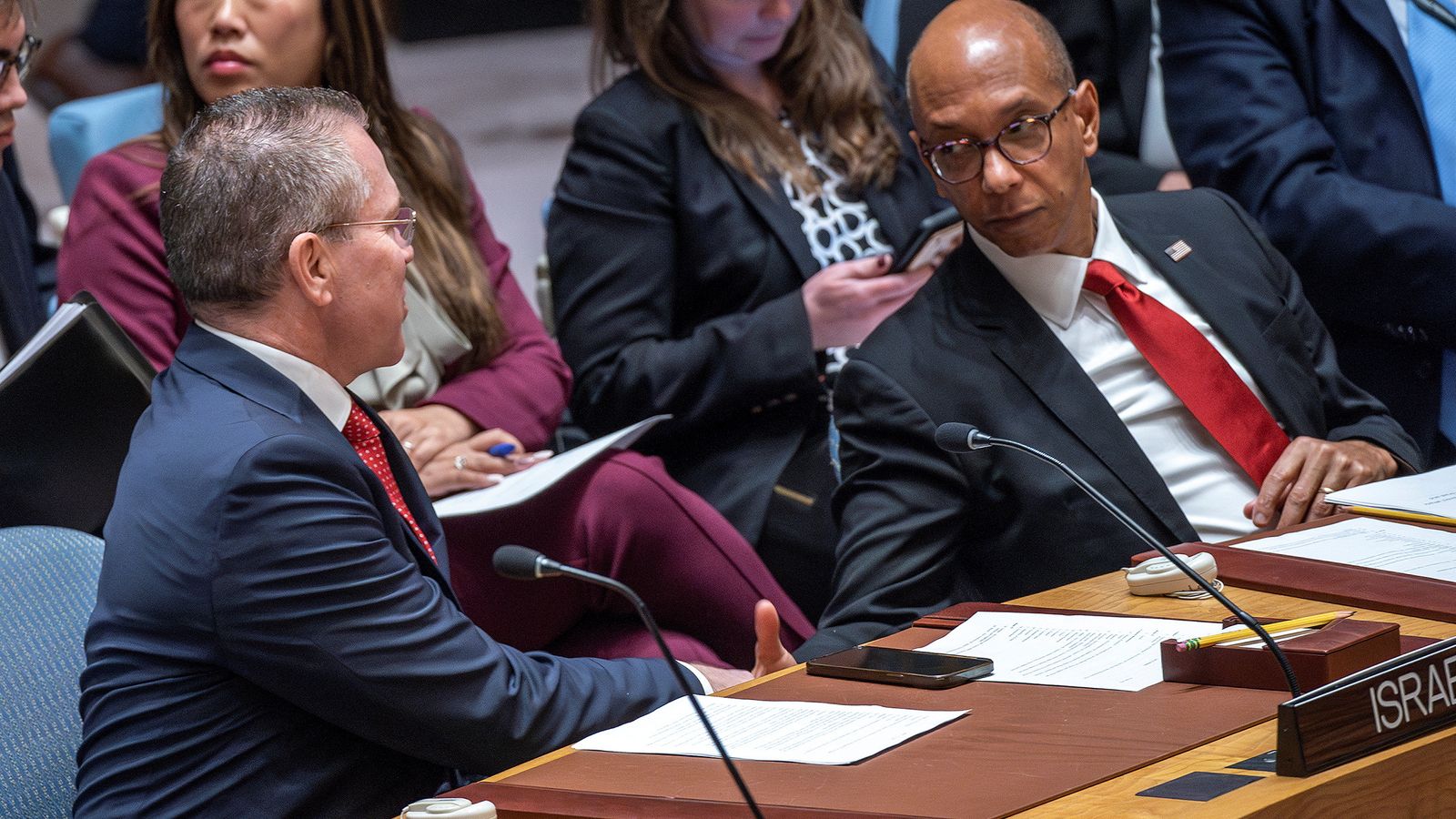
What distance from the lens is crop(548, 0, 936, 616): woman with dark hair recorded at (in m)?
2.85

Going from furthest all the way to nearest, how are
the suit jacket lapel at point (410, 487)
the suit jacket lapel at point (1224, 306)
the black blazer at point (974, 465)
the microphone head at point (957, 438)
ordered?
1. the suit jacket lapel at point (1224, 306)
2. the black blazer at point (974, 465)
3. the suit jacket lapel at point (410, 487)
4. the microphone head at point (957, 438)

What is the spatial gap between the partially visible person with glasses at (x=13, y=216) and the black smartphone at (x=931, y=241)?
1386 millimetres

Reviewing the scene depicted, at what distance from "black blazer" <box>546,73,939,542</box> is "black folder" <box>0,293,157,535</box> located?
87 centimetres

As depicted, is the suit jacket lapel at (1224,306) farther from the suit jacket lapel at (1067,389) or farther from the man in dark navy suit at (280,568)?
the man in dark navy suit at (280,568)

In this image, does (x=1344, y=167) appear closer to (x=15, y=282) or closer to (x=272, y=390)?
(x=272, y=390)

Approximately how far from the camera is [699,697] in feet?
5.46

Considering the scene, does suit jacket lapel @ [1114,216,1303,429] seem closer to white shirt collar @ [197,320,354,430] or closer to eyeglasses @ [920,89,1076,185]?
eyeglasses @ [920,89,1076,185]

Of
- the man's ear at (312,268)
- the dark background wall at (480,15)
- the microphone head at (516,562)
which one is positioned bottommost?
the dark background wall at (480,15)

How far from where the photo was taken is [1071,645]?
1662mm

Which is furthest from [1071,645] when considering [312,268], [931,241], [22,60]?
[22,60]

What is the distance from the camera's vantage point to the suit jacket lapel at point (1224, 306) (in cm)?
237

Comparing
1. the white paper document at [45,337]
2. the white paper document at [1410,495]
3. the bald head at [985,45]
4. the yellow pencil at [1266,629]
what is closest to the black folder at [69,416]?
the white paper document at [45,337]

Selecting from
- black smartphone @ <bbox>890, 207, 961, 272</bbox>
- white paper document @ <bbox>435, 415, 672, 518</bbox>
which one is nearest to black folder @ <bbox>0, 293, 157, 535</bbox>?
white paper document @ <bbox>435, 415, 672, 518</bbox>

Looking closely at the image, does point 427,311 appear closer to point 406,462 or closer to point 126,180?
point 126,180
